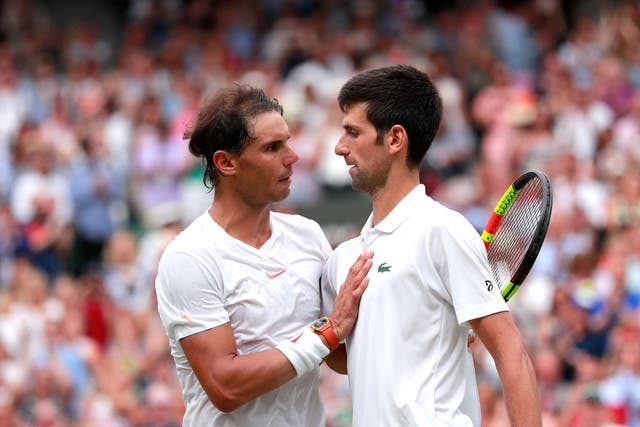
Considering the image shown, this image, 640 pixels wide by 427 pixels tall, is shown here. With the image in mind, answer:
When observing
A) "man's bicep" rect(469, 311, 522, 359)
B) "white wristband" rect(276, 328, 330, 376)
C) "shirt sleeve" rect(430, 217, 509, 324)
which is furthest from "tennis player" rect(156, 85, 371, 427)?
"man's bicep" rect(469, 311, 522, 359)

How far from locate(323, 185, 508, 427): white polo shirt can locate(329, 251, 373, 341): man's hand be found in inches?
1.3

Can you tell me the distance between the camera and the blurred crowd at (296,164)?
9.36m

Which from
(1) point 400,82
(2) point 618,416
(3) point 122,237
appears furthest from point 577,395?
(3) point 122,237

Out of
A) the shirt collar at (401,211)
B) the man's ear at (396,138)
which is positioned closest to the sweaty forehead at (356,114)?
the man's ear at (396,138)

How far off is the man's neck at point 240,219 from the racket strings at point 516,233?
887mm

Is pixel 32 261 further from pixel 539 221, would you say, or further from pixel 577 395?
pixel 539 221

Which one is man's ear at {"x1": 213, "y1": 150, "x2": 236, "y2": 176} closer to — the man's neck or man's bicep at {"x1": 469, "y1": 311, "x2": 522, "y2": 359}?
the man's neck

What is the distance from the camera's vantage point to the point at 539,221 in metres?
4.56

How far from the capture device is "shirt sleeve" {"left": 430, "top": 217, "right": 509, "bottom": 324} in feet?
14.4

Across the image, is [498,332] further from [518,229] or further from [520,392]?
[518,229]

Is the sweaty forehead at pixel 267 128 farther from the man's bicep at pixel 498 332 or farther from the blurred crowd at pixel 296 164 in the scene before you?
the blurred crowd at pixel 296 164

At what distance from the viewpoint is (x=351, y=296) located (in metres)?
4.69

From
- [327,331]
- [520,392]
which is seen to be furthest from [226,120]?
[520,392]

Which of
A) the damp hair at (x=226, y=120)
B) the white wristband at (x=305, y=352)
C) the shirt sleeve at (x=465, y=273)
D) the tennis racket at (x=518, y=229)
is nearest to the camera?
the shirt sleeve at (x=465, y=273)
